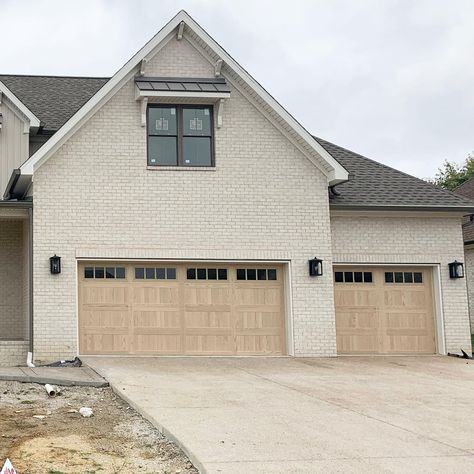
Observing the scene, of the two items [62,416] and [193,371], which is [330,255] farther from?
[62,416]

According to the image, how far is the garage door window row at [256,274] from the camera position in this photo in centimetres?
1786

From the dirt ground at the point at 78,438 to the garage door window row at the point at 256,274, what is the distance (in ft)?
23.1

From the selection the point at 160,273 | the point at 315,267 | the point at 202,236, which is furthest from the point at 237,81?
the point at 160,273

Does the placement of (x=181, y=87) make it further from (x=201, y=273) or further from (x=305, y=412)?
(x=305, y=412)

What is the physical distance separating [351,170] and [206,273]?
5.49 m

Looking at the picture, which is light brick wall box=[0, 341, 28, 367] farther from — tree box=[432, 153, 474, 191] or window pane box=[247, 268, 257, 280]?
tree box=[432, 153, 474, 191]

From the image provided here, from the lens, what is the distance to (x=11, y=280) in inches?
740

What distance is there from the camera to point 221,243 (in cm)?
1753

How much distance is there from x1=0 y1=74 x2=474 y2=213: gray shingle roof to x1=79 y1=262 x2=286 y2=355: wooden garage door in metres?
2.96

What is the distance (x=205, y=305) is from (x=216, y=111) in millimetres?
4470

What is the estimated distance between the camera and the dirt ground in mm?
7316

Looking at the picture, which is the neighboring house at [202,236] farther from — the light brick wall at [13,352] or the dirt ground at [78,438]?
the dirt ground at [78,438]

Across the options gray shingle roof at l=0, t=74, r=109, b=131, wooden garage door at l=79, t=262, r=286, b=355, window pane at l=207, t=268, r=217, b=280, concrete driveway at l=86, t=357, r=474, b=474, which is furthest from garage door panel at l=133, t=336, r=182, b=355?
gray shingle roof at l=0, t=74, r=109, b=131

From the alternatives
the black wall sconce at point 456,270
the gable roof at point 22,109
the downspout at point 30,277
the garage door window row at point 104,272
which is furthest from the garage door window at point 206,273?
the black wall sconce at point 456,270
